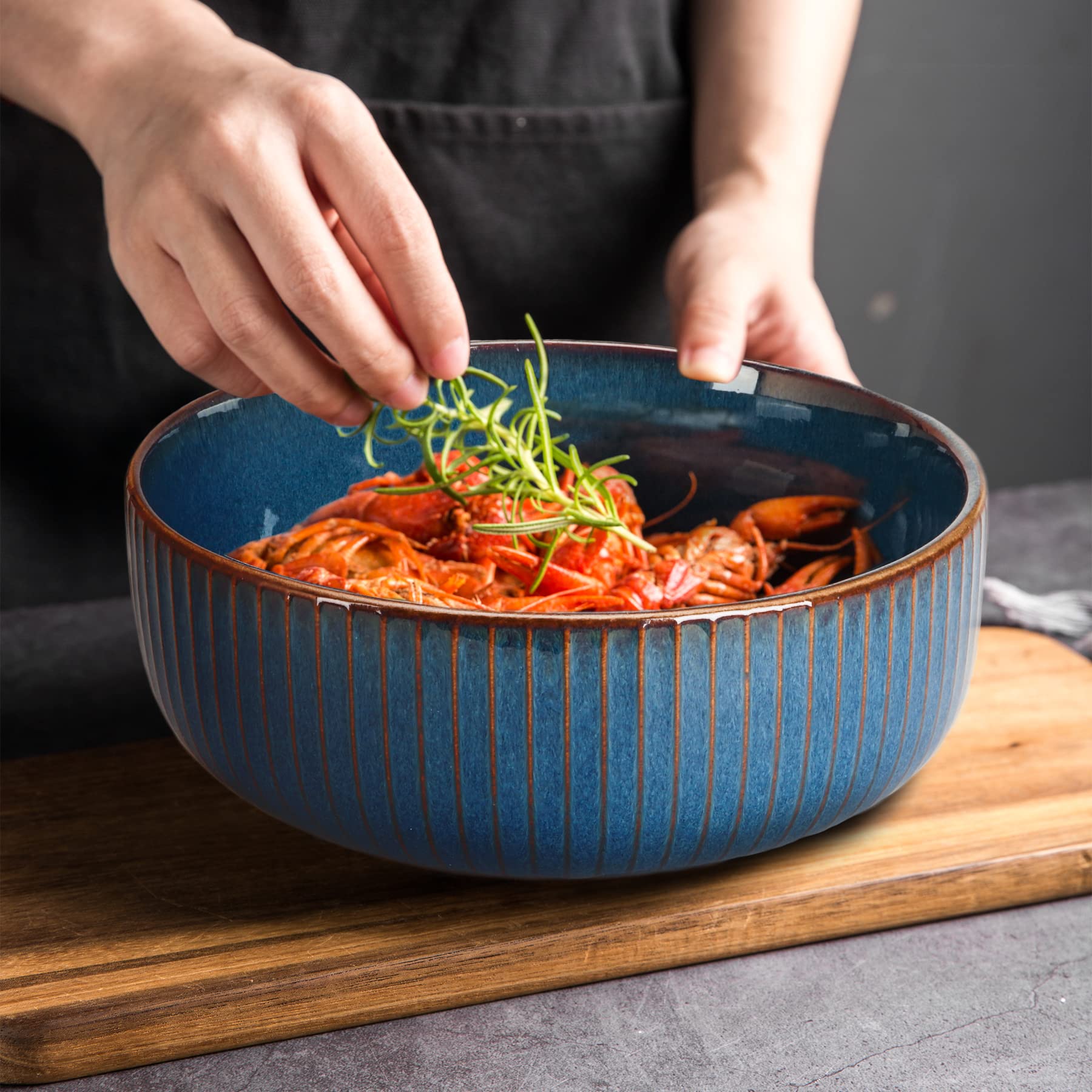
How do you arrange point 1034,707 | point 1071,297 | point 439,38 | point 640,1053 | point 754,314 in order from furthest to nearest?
1. point 1071,297
2. point 439,38
3. point 754,314
4. point 1034,707
5. point 640,1053

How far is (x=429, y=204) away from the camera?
1304 mm

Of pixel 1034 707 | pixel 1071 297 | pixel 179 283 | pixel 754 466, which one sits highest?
pixel 179 283

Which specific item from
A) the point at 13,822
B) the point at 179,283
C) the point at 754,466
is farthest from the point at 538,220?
the point at 13,822

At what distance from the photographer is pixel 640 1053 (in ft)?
2.32

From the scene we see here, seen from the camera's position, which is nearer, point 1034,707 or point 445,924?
point 445,924

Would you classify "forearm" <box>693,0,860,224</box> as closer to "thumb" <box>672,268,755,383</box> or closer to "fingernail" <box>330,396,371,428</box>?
"thumb" <box>672,268,755,383</box>

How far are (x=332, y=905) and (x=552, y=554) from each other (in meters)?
0.27

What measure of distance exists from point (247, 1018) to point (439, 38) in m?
0.93

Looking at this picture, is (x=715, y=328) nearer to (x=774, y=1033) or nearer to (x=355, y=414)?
(x=355, y=414)

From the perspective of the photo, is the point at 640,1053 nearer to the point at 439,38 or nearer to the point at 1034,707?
the point at 1034,707

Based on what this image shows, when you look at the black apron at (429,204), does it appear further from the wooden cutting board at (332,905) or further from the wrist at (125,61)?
A: the wooden cutting board at (332,905)

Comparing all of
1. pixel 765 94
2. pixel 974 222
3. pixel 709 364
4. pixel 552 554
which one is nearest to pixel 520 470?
pixel 552 554

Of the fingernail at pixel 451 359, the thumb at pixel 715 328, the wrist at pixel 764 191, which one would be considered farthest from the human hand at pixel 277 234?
the wrist at pixel 764 191

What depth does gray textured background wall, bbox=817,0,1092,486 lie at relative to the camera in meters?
2.17
